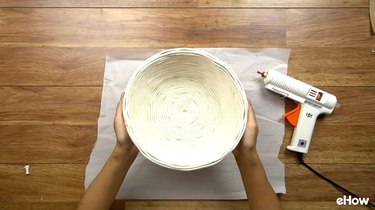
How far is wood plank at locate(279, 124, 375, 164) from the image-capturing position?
797 millimetres

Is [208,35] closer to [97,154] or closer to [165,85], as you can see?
[165,85]

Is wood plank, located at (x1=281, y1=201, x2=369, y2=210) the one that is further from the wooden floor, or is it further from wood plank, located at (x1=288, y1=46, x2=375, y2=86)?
wood plank, located at (x1=288, y1=46, x2=375, y2=86)

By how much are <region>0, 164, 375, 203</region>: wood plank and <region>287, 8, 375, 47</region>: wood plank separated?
0.28 m

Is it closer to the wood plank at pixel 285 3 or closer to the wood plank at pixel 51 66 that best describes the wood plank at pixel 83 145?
the wood plank at pixel 51 66

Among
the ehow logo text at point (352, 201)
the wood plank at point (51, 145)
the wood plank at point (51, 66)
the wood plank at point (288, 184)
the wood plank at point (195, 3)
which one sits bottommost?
the ehow logo text at point (352, 201)

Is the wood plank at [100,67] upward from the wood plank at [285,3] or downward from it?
downward

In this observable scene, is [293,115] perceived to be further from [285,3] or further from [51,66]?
[51,66]

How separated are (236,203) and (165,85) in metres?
0.31

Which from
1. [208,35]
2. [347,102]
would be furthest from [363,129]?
[208,35]

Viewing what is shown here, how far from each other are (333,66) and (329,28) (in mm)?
89

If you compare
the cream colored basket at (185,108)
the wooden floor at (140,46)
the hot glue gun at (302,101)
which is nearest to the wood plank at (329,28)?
the wooden floor at (140,46)

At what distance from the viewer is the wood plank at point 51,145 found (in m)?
0.80

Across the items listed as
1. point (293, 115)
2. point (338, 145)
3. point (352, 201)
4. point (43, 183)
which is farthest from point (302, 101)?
point (43, 183)

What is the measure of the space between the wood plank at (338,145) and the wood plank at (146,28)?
0.23 m
